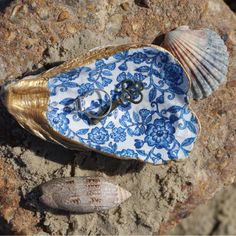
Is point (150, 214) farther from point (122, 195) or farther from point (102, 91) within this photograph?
point (102, 91)

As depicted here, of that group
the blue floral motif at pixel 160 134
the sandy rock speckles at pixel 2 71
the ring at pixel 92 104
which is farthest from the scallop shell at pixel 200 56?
the sandy rock speckles at pixel 2 71

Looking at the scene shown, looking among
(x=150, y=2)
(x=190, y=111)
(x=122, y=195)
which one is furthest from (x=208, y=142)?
(x=150, y=2)

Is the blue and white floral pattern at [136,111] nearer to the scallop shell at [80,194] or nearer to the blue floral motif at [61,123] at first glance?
the blue floral motif at [61,123]

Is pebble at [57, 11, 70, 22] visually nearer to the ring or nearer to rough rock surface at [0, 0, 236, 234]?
rough rock surface at [0, 0, 236, 234]

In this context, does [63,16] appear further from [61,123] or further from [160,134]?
[160,134]

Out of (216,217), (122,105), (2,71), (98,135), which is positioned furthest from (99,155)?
(216,217)

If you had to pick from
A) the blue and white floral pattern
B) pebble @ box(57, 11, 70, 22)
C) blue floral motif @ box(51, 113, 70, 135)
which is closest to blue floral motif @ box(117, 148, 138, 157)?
the blue and white floral pattern
